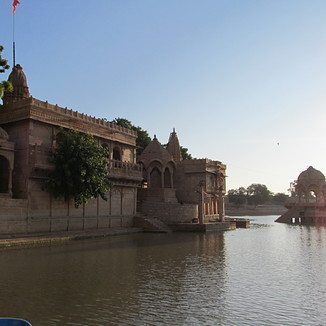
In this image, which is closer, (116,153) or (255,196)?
(116,153)

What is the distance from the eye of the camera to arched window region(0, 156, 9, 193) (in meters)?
24.4

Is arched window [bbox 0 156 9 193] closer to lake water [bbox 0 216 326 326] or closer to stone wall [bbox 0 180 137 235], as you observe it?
stone wall [bbox 0 180 137 235]

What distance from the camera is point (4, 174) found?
2480 cm

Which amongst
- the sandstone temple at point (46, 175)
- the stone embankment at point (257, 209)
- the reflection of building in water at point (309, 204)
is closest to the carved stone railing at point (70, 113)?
the sandstone temple at point (46, 175)

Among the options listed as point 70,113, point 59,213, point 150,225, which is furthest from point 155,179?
→ point 59,213

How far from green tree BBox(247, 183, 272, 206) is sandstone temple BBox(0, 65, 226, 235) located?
81.6 metres

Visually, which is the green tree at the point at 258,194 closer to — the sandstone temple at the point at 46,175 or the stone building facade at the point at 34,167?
the sandstone temple at the point at 46,175

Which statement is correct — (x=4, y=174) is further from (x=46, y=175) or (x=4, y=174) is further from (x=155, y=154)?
(x=155, y=154)

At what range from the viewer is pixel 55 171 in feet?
78.1

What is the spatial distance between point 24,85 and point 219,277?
77.5ft

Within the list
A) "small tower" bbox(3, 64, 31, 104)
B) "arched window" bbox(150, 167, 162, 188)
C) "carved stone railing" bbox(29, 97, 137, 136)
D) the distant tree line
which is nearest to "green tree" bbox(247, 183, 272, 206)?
the distant tree line

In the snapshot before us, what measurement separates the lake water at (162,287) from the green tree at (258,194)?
335 ft

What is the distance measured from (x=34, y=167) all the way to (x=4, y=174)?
10.4ft

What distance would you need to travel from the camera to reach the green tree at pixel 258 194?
387ft
